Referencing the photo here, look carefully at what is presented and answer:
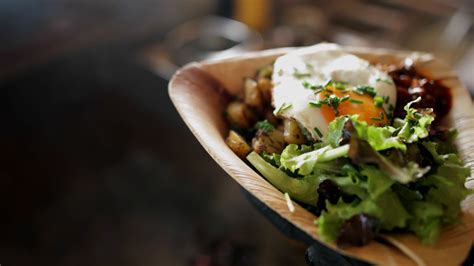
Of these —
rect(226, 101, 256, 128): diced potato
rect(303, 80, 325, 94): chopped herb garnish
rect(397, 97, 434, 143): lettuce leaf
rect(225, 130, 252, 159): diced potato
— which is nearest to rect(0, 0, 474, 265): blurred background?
Result: rect(226, 101, 256, 128): diced potato

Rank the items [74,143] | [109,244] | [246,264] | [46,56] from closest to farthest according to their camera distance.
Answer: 1. [246,264]
2. [109,244]
3. [46,56]
4. [74,143]

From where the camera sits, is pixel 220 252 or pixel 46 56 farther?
pixel 46 56

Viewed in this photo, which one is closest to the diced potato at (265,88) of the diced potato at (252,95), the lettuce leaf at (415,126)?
the diced potato at (252,95)

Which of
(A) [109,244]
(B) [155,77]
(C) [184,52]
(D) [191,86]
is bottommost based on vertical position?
(A) [109,244]

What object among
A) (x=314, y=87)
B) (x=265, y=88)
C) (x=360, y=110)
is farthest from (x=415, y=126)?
(x=265, y=88)

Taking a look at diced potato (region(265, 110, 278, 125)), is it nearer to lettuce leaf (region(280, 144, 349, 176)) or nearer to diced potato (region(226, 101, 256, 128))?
diced potato (region(226, 101, 256, 128))

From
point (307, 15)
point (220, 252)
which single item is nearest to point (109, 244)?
point (220, 252)

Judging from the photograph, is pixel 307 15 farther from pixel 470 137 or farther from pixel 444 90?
pixel 470 137
